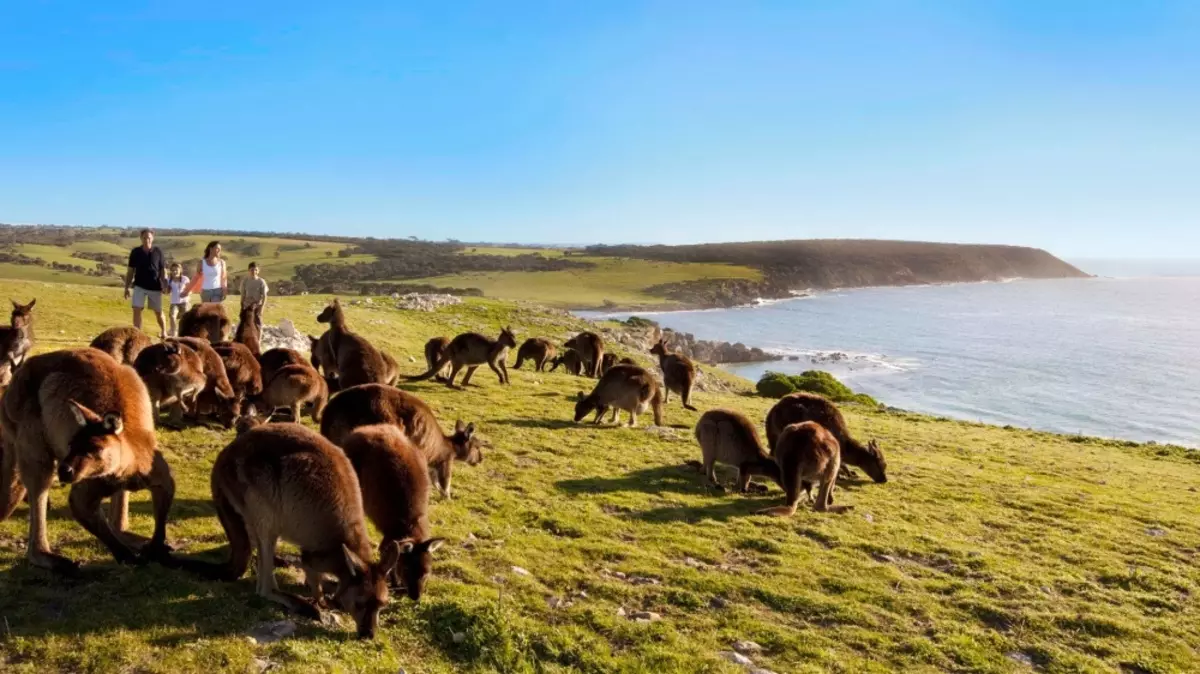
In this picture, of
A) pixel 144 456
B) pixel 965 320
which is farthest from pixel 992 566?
pixel 965 320

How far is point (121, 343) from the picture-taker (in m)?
11.2

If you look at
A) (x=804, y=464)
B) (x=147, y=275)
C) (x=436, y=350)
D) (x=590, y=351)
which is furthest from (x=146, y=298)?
(x=804, y=464)

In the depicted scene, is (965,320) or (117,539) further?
(965,320)

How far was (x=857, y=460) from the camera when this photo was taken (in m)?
13.3

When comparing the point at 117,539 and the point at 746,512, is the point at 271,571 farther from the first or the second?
the point at 746,512

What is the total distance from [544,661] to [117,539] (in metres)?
4.01

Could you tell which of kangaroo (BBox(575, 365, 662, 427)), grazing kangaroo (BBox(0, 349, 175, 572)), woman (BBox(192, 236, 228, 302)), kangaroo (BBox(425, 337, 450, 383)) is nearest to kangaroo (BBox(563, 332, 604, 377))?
kangaroo (BBox(425, 337, 450, 383))

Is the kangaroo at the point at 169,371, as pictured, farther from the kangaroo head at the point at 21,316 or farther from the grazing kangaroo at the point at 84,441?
the kangaroo head at the point at 21,316

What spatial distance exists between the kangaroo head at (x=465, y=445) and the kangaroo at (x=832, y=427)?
19.4 feet

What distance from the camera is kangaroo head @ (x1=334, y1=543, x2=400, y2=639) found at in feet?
17.7

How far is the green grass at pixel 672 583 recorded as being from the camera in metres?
5.43

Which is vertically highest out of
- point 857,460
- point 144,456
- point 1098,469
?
point 144,456

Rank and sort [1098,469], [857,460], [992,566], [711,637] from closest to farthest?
[711,637]
[992,566]
[857,460]
[1098,469]

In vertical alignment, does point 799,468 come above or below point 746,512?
above
